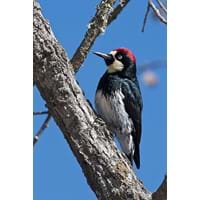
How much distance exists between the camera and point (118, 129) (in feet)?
8.66

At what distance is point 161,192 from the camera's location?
1662 millimetres

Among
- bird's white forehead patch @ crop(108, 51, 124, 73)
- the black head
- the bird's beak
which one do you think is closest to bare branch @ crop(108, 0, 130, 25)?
the bird's beak

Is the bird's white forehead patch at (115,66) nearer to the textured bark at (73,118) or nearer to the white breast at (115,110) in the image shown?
the white breast at (115,110)

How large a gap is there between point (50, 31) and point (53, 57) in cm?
8

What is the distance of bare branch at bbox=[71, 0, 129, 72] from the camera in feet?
6.59

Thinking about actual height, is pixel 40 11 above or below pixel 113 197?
above

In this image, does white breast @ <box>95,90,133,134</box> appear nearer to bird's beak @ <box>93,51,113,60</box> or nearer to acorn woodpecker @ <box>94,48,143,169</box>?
acorn woodpecker @ <box>94,48,143,169</box>

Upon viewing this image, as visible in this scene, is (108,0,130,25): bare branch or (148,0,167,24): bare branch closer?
(148,0,167,24): bare branch

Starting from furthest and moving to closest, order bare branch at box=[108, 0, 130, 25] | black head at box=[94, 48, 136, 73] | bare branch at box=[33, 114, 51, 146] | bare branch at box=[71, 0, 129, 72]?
black head at box=[94, 48, 136, 73]
bare branch at box=[108, 0, 130, 25]
bare branch at box=[71, 0, 129, 72]
bare branch at box=[33, 114, 51, 146]

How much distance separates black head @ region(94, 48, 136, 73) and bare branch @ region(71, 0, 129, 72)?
388 mm

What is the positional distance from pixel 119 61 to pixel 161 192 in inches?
47.4

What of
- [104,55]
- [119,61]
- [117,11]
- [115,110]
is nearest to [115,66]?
[119,61]
